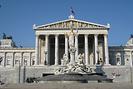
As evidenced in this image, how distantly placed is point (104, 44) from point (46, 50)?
14.7 metres

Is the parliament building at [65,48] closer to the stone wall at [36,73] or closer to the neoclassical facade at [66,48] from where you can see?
the neoclassical facade at [66,48]

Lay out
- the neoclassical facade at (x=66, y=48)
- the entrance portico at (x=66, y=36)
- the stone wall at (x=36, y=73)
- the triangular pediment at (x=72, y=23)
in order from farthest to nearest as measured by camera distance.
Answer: the triangular pediment at (x=72, y=23) → the neoclassical facade at (x=66, y=48) → the entrance portico at (x=66, y=36) → the stone wall at (x=36, y=73)

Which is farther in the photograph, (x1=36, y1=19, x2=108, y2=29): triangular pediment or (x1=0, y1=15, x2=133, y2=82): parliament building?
(x1=36, y1=19, x2=108, y2=29): triangular pediment

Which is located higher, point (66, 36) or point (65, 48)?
point (66, 36)

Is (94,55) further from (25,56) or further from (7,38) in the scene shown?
(7,38)

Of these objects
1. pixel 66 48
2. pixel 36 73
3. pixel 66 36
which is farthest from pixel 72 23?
pixel 36 73

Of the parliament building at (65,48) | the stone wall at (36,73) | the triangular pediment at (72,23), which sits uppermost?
the triangular pediment at (72,23)

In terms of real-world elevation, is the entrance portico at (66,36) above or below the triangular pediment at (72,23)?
below

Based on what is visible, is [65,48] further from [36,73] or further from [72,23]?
[36,73]

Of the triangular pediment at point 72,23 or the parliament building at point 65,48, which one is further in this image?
the triangular pediment at point 72,23

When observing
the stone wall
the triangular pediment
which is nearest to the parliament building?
the triangular pediment

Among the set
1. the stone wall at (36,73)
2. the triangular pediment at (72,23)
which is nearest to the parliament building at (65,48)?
the triangular pediment at (72,23)

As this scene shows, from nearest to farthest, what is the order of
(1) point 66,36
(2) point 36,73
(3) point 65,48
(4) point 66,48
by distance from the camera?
(2) point 36,73, (1) point 66,36, (4) point 66,48, (3) point 65,48

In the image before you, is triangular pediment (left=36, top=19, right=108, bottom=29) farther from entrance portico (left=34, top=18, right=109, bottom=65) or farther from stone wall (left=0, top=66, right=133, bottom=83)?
stone wall (left=0, top=66, right=133, bottom=83)
